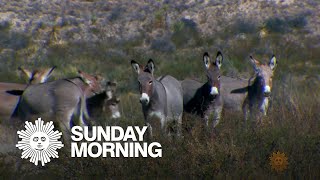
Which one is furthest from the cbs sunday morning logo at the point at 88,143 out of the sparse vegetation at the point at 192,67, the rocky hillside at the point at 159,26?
the rocky hillside at the point at 159,26

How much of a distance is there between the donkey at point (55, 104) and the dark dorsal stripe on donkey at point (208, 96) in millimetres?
A: 2421

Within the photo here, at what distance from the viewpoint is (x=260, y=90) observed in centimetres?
1440

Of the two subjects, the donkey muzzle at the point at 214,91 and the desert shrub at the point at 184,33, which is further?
the desert shrub at the point at 184,33

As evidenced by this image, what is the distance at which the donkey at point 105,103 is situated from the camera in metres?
13.7

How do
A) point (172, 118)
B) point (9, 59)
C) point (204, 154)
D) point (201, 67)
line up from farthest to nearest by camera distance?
point (9, 59)
point (201, 67)
point (172, 118)
point (204, 154)

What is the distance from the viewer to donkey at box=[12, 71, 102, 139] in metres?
12.1

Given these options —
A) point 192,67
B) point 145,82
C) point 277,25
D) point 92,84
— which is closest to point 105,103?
point 92,84

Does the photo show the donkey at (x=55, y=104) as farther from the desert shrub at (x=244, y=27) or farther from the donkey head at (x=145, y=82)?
the desert shrub at (x=244, y=27)

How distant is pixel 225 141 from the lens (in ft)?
34.3

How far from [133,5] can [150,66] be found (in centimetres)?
3440

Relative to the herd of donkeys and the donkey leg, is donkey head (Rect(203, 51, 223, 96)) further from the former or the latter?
the donkey leg

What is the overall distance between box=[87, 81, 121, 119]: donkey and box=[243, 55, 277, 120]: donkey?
9.20ft

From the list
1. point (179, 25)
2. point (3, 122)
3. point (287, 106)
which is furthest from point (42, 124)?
point (179, 25)

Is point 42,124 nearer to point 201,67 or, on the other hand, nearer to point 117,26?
point 201,67
